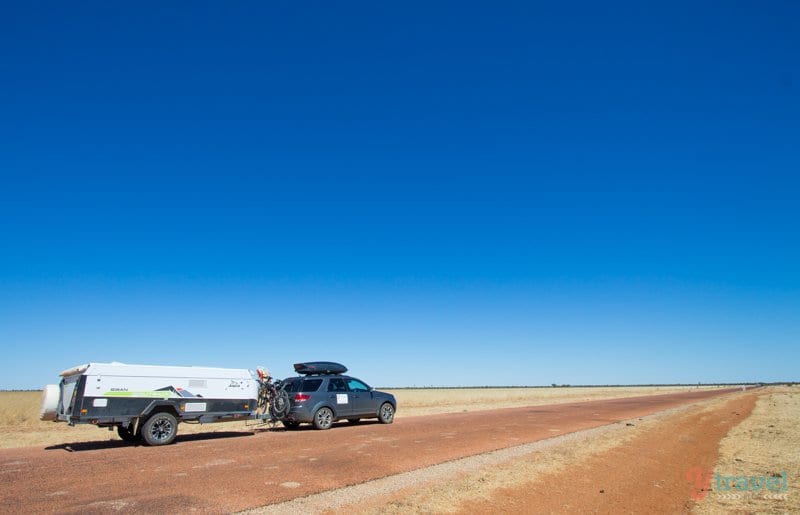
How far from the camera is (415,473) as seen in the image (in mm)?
9312

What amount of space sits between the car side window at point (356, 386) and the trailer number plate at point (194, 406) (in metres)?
5.92

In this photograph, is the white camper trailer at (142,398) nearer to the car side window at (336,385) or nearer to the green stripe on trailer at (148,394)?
the green stripe on trailer at (148,394)

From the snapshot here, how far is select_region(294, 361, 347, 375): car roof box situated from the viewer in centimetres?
1802

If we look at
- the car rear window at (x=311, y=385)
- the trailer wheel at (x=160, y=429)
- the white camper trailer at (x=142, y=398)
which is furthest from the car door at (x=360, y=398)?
the trailer wheel at (x=160, y=429)

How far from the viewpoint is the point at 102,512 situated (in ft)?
21.8

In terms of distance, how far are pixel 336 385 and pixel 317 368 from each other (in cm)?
98

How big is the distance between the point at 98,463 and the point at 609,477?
395 inches

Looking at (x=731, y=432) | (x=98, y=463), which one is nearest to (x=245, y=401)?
(x=98, y=463)

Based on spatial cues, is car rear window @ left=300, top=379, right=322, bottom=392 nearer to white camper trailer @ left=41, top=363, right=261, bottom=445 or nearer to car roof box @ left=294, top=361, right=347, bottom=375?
car roof box @ left=294, top=361, right=347, bottom=375

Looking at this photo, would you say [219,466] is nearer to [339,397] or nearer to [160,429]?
[160,429]

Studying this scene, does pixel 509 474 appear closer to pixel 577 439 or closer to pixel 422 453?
pixel 422 453

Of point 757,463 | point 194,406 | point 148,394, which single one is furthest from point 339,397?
point 757,463

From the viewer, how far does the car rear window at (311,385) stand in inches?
686

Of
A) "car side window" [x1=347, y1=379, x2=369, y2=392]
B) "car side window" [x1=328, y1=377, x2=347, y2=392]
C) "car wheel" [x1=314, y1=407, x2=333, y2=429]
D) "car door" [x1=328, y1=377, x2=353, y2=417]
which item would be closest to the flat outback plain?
"car wheel" [x1=314, y1=407, x2=333, y2=429]
